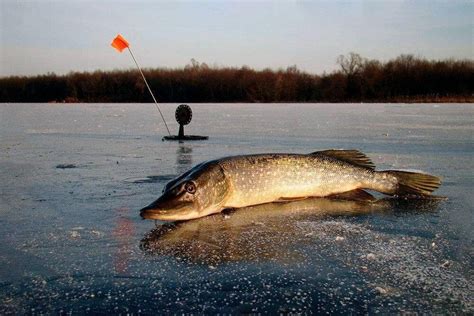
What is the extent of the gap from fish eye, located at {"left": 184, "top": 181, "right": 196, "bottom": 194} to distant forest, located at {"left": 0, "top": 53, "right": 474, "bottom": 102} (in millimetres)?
52788

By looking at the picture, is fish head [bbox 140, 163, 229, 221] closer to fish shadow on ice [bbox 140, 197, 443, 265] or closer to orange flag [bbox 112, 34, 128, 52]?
fish shadow on ice [bbox 140, 197, 443, 265]

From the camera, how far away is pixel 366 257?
2.91 meters

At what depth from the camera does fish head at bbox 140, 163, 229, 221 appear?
3629 millimetres

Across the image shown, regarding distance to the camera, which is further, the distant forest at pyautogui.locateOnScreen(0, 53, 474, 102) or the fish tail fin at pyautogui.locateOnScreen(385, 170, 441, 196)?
the distant forest at pyautogui.locateOnScreen(0, 53, 474, 102)

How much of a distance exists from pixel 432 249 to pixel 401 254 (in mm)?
267

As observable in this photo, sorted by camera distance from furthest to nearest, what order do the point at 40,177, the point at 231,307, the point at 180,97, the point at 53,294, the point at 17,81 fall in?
the point at 17,81, the point at 180,97, the point at 40,177, the point at 53,294, the point at 231,307

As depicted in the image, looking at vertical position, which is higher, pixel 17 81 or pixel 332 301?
pixel 17 81

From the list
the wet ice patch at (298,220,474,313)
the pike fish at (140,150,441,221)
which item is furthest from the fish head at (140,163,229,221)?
the wet ice patch at (298,220,474,313)

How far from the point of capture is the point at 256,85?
196ft

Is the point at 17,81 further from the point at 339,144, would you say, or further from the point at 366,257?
the point at 366,257

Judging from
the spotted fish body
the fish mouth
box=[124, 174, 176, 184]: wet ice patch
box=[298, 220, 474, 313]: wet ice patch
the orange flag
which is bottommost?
box=[298, 220, 474, 313]: wet ice patch

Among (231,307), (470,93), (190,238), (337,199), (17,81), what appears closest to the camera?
(231,307)

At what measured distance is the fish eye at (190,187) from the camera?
150 inches

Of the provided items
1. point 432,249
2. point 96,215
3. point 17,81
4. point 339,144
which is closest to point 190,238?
point 96,215
